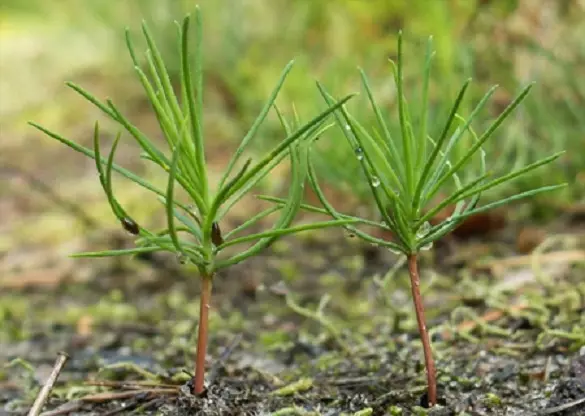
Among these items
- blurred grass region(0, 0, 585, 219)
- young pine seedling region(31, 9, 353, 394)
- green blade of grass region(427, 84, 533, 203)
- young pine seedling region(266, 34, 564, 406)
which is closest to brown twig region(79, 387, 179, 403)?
young pine seedling region(31, 9, 353, 394)

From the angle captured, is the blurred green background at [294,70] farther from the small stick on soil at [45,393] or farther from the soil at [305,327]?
the small stick on soil at [45,393]

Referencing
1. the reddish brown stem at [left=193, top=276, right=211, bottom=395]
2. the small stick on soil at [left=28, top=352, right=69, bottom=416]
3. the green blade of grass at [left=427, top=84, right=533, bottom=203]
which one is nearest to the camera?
the green blade of grass at [left=427, top=84, right=533, bottom=203]

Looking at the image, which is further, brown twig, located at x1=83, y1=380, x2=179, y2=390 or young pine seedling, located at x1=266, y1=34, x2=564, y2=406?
brown twig, located at x1=83, y1=380, x2=179, y2=390

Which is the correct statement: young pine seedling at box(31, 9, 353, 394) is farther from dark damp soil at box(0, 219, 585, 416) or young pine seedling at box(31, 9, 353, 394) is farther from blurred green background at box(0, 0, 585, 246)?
blurred green background at box(0, 0, 585, 246)

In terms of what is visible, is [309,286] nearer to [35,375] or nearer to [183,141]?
[35,375]

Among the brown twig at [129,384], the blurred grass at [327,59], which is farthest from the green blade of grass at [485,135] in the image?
the blurred grass at [327,59]

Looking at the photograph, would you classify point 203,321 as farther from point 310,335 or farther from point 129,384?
point 310,335

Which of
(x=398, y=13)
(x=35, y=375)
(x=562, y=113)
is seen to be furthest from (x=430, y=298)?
(x=398, y=13)
